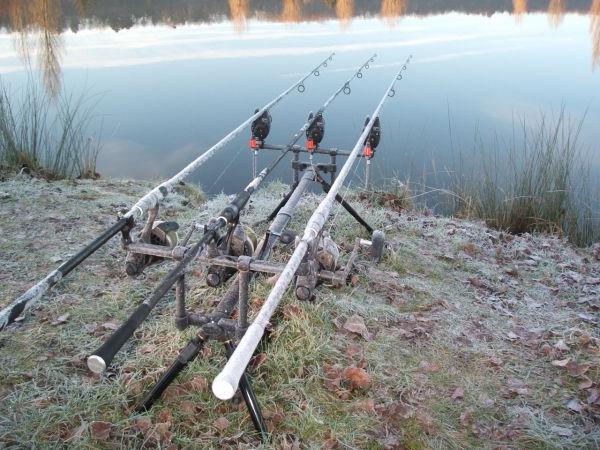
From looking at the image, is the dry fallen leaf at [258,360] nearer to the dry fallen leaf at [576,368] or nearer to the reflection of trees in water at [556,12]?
the dry fallen leaf at [576,368]

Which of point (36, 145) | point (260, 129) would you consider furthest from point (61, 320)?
point (36, 145)

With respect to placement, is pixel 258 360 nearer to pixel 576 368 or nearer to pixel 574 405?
pixel 574 405

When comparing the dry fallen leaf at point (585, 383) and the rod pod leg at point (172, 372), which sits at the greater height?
the rod pod leg at point (172, 372)

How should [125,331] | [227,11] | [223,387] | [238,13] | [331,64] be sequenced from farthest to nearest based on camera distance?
[227,11], [238,13], [331,64], [125,331], [223,387]

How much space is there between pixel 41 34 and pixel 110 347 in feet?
51.3

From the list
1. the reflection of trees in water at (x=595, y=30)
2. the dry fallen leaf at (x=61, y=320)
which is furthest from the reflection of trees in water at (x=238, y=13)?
the dry fallen leaf at (x=61, y=320)

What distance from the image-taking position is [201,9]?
2203cm

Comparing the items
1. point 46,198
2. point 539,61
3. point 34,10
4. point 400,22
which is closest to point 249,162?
point 46,198

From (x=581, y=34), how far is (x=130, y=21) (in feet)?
50.5

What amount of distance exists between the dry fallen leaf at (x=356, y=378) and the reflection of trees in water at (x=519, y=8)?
22.9 m

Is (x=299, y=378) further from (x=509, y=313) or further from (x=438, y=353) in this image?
(x=509, y=313)

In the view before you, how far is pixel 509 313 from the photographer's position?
418cm

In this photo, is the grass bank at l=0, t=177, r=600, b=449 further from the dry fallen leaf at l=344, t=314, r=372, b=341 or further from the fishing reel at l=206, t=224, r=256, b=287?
the fishing reel at l=206, t=224, r=256, b=287

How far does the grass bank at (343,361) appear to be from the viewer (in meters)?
2.80
